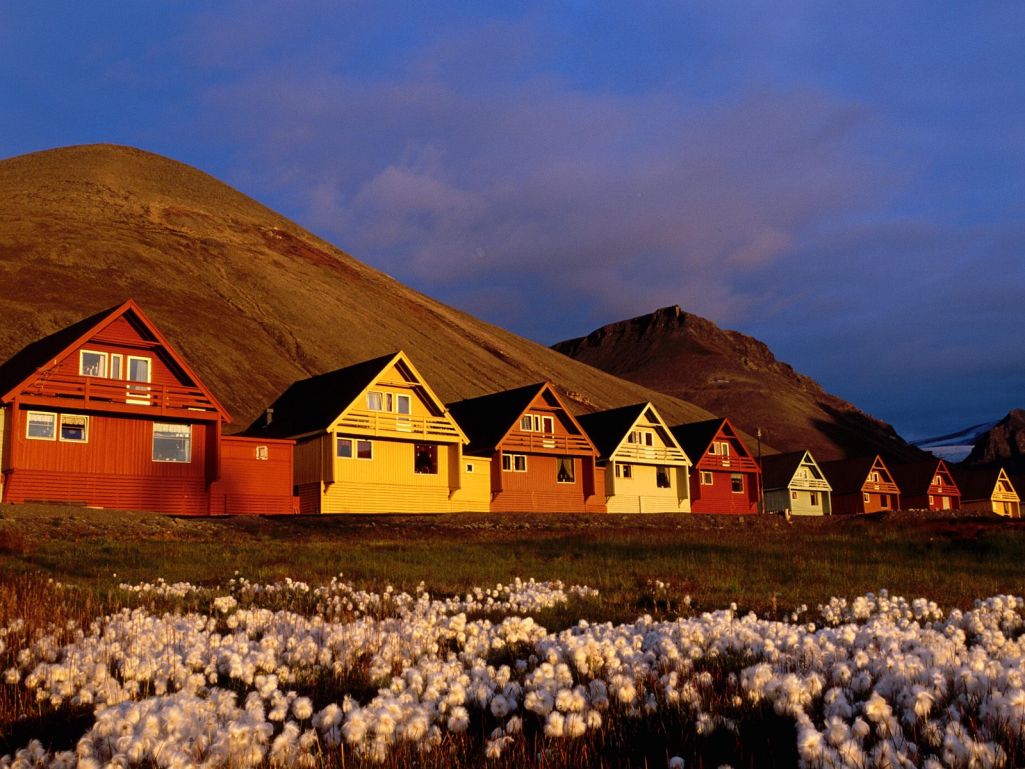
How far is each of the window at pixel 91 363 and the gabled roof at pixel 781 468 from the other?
67443 mm

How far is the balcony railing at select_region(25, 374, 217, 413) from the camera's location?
44.0 metres

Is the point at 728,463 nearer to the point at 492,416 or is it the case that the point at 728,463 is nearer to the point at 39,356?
the point at 492,416

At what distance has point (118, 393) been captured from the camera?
151 ft

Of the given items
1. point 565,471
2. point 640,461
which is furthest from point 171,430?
point 640,461

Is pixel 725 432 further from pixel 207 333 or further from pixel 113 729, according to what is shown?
pixel 113 729

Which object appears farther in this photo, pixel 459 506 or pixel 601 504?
pixel 601 504

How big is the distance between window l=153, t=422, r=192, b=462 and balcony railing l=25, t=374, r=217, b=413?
1.47 m

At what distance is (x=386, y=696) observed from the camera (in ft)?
22.5

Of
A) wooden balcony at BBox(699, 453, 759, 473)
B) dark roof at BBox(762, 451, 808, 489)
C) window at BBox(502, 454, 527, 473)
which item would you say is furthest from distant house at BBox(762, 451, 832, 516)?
window at BBox(502, 454, 527, 473)

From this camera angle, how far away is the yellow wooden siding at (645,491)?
72.2 metres

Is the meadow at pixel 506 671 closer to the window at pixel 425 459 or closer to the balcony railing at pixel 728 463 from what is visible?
the window at pixel 425 459

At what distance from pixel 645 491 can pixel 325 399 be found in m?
28.8

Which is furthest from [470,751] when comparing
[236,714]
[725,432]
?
[725,432]

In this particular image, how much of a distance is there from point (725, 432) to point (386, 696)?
258 ft
